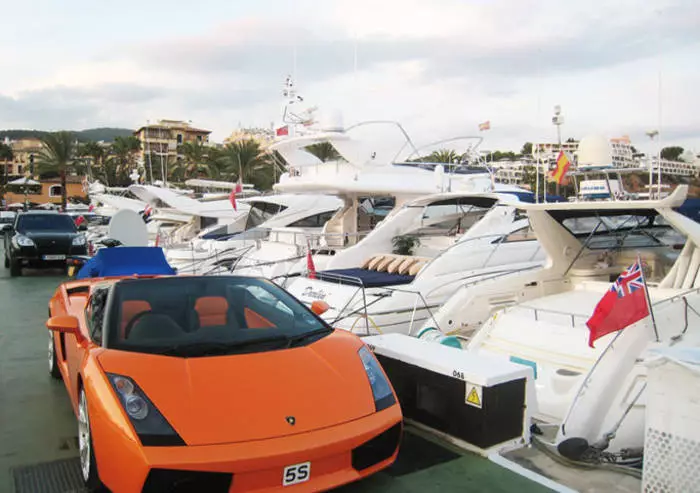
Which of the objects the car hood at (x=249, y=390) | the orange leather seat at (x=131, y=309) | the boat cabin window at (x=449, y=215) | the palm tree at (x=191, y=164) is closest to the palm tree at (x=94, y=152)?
the palm tree at (x=191, y=164)

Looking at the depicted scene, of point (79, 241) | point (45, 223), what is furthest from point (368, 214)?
point (45, 223)

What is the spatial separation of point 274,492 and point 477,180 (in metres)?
14.0

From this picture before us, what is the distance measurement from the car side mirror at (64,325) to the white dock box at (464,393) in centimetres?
229

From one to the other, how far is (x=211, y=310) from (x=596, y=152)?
5921 mm

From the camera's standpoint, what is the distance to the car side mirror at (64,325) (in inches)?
165

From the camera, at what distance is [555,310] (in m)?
6.96

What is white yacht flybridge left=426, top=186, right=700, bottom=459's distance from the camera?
4.93m

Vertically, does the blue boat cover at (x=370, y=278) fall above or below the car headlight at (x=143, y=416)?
below

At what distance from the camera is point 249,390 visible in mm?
3428

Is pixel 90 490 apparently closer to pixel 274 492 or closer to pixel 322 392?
pixel 274 492

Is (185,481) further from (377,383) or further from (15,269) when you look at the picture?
(15,269)

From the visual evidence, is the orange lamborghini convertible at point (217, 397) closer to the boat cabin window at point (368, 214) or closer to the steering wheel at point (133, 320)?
the steering wheel at point (133, 320)

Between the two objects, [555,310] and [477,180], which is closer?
[555,310]

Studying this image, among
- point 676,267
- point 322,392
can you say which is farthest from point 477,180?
point 322,392
